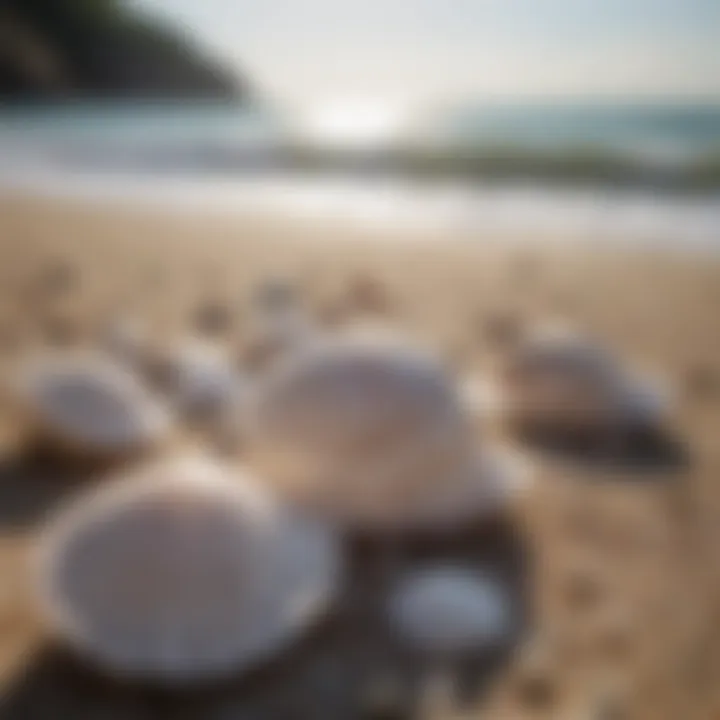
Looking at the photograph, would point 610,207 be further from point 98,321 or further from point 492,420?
point 98,321

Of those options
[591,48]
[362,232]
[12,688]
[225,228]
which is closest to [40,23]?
[225,228]

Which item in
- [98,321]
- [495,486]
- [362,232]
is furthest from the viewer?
[362,232]

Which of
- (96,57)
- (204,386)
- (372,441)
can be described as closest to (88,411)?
(204,386)

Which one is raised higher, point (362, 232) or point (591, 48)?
point (591, 48)

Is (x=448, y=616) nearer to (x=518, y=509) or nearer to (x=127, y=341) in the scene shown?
(x=518, y=509)

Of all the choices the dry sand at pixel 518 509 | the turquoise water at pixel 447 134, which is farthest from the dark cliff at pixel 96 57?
the dry sand at pixel 518 509
